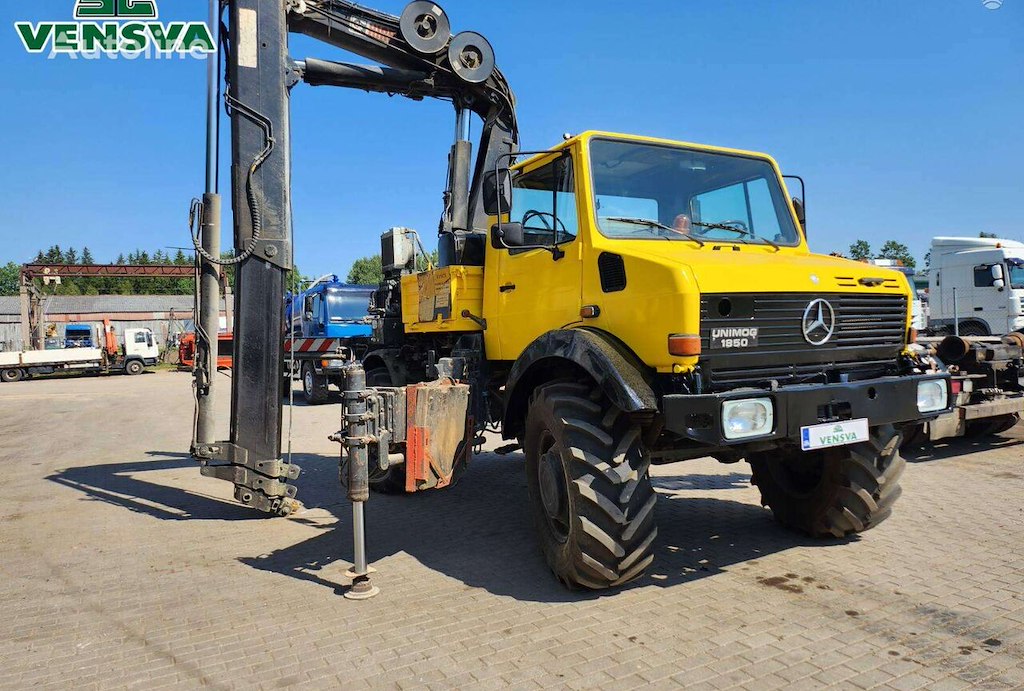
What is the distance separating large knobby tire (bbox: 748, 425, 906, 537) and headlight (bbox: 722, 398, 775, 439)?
3.67 feet

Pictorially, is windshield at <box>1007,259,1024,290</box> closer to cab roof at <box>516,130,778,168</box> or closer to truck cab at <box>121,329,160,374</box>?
cab roof at <box>516,130,778,168</box>

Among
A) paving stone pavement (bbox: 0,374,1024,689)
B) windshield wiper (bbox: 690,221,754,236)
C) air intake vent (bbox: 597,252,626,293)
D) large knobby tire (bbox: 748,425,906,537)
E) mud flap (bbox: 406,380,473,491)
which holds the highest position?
windshield wiper (bbox: 690,221,754,236)

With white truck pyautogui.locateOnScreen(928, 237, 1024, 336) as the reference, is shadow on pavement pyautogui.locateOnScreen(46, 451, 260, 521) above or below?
below

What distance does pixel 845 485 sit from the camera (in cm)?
479

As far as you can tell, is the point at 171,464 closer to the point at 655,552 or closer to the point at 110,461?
the point at 110,461

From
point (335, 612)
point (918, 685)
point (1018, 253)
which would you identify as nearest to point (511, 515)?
point (335, 612)

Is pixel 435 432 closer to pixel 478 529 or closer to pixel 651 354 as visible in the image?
pixel 478 529

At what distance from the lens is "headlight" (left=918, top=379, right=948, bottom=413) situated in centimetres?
427

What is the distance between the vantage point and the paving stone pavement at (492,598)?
10.8 feet

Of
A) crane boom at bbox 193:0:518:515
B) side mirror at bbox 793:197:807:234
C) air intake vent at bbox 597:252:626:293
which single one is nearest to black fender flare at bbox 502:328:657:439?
air intake vent at bbox 597:252:626:293

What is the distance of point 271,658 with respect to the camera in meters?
3.49

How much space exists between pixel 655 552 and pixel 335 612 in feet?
7.36

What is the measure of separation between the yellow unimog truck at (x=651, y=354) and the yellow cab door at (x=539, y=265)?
2 cm

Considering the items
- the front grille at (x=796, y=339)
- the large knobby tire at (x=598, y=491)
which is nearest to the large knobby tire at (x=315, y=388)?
the large knobby tire at (x=598, y=491)
